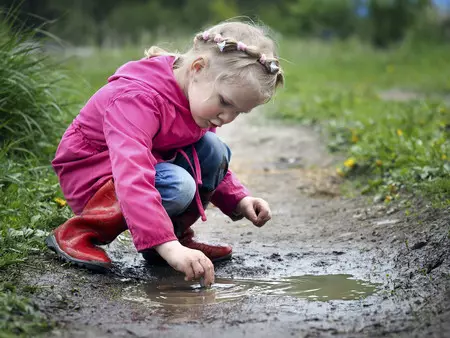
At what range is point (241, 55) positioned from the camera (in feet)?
9.19

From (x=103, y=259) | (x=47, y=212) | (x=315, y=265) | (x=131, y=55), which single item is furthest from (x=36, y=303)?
(x=131, y=55)

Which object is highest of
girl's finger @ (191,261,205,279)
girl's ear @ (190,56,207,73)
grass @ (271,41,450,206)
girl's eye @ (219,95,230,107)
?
girl's ear @ (190,56,207,73)

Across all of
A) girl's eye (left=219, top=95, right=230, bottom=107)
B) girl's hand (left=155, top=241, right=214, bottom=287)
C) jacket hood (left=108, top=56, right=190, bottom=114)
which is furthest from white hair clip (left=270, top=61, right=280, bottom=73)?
girl's hand (left=155, top=241, right=214, bottom=287)

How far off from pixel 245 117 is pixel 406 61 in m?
6.61

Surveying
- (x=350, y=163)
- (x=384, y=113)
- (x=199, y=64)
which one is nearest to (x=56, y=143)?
(x=199, y=64)

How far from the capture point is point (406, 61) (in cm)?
1312

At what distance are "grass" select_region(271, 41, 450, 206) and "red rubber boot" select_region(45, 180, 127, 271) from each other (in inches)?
63.4

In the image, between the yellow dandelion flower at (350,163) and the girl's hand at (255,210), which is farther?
the yellow dandelion flower at (350,163)

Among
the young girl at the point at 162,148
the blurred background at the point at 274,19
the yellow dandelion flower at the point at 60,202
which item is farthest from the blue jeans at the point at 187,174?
the blurred background at the point at 274,19

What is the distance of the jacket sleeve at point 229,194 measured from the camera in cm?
329

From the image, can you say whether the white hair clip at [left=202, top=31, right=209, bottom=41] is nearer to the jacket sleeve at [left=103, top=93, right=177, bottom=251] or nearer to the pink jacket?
the pink jacket

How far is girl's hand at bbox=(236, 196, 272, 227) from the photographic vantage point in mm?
3180

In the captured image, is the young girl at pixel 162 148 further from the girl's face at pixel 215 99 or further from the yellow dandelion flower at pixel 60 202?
the yellow dandelion flower at pixel 60 202

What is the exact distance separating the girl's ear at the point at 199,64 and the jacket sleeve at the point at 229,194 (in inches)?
24.7
